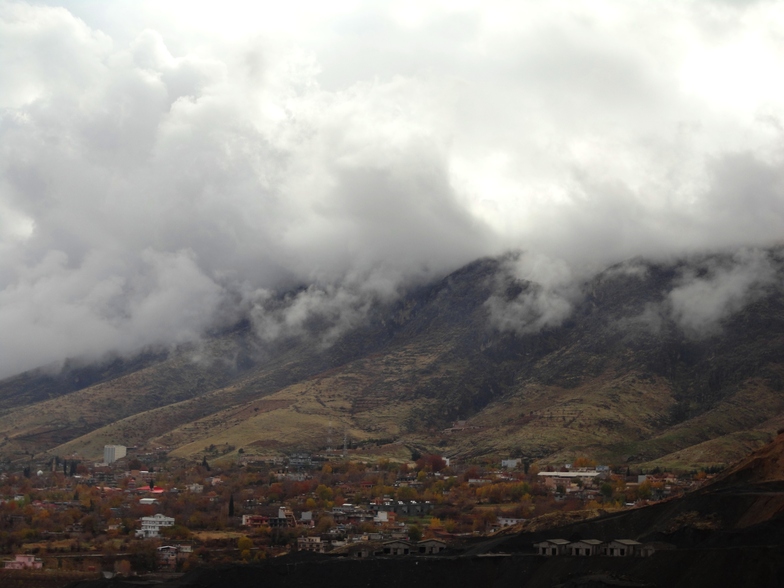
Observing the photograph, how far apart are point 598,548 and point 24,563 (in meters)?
79.8

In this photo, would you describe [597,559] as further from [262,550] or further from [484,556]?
[262,550]

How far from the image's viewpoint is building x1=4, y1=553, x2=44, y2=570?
16275cm

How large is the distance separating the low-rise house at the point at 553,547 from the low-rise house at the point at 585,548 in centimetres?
83

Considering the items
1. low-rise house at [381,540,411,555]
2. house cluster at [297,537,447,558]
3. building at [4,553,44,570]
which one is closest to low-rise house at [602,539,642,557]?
house cluster at [297,537,447,558]

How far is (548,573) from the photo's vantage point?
11662cm

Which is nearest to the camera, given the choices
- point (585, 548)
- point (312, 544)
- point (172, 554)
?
point (585, 548)

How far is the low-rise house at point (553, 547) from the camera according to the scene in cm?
12312

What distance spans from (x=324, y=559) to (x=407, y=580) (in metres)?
16.1

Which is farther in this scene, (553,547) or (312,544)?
(312,544)

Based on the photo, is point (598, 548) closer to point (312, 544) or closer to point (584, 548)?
point (584, 548)

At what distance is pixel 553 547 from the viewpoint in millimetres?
123938

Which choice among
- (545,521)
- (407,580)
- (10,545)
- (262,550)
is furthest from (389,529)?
(407,580)

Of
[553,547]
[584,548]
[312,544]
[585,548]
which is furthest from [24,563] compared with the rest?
[585,548]

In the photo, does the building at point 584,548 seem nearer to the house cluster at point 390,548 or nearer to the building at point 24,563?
the house cluster at point 390,548
